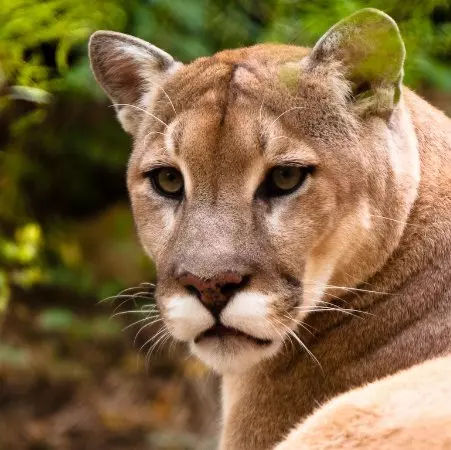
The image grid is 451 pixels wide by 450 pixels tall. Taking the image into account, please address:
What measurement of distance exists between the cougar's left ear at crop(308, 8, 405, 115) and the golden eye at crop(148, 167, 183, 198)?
1.82ft

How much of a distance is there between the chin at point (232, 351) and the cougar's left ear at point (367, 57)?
79 centimetres

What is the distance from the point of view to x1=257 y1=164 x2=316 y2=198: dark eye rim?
284 cm

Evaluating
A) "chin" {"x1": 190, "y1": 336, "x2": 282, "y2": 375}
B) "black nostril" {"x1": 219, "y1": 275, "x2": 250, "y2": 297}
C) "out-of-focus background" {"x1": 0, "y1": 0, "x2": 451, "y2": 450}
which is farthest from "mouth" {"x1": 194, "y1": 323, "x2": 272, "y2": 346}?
"out-of-focus background" {"x1": 0, "y1": 0, "x2": 451, "y2": 450}

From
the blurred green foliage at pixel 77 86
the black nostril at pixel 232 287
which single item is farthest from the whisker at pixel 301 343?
the blurred green foliage at pixel 77 86

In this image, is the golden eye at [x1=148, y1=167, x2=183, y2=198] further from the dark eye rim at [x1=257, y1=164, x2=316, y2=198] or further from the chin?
the chin

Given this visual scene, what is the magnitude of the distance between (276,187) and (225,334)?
0.46m

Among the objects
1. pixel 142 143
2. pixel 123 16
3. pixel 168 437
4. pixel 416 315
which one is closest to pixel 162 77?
pixel 142 143

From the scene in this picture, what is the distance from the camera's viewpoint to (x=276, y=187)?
9.41ft

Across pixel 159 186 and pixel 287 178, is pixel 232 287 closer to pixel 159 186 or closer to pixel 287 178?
pixel 287 178

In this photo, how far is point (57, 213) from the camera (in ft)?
21.7

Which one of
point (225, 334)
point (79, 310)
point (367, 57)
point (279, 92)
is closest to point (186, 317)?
point (225, 334)

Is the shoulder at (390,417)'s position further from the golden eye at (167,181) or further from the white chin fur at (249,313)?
the golden eye at (167,181)

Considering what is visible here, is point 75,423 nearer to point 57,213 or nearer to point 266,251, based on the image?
point 57,213

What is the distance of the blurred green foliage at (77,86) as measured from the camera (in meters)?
2.55
